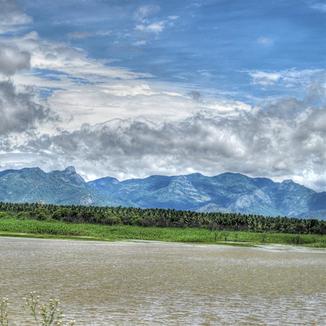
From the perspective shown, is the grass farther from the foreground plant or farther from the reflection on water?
the foreground plant

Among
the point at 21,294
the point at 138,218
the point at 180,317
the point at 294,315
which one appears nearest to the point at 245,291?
the point at 294,315

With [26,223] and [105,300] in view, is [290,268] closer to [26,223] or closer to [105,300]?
[105,300]

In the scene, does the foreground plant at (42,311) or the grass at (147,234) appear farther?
the grass at (147,234)

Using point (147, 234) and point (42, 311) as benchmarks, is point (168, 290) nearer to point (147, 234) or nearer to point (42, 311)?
point (42, 311)

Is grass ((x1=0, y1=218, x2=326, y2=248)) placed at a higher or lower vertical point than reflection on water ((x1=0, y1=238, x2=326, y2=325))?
lower

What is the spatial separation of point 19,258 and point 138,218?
405 ft

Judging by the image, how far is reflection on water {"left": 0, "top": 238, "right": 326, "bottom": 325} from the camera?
1271 inches

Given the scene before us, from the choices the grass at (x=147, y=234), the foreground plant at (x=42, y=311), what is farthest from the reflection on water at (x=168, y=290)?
the grass at (x=147, y=234)

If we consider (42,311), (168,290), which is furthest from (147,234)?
(42,311)

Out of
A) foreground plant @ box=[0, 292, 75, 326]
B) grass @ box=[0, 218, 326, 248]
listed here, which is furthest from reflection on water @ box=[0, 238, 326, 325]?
grass @ box=[0, 218, 326, 248]

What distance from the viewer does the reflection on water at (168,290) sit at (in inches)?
1271

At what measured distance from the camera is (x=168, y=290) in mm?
43594

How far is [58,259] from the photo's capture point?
67438 millimetres

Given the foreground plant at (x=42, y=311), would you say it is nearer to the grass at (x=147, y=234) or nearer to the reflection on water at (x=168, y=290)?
the reflection on water at (x=168, y=290)
